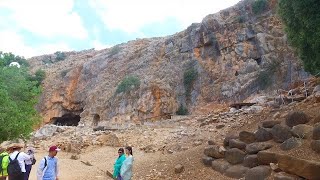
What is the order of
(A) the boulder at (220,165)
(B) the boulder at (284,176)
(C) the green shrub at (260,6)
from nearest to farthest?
1. (B) the boulder at (284,176)
2. (A) the boulder at (220,165)
3. (C) the green shrub at (260,6)

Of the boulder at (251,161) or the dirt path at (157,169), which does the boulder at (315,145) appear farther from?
the dirt path at (157,169)

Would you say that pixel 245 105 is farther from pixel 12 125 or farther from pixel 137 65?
pixel 137 65

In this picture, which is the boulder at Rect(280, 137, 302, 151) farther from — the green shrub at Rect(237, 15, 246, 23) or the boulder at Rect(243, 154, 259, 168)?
the green shrub at Rect(237, 15, 246, 23)

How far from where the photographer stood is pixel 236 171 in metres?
9.35

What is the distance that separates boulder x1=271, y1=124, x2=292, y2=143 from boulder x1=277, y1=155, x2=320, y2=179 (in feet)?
4.09

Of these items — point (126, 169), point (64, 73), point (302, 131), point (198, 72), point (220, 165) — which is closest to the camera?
point (126, 169)

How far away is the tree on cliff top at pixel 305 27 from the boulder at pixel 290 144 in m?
6.98

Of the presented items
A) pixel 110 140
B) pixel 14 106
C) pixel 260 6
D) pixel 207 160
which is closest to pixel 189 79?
pixel 260 6

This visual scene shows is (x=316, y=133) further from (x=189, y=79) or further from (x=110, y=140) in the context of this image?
(x=189, y=79)

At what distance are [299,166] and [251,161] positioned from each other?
1957mm

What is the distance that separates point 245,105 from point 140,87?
1642 centimetres

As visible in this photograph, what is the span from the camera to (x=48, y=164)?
6.87 meters

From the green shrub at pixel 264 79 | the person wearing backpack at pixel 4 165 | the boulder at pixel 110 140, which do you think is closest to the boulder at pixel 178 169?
the person wearing backpack at pixel 4 165

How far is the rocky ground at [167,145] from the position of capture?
10891mm
